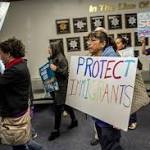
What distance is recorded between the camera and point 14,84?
11.1 ft

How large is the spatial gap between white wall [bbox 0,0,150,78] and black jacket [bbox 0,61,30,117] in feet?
11.4

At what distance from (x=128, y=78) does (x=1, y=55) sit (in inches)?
45.0

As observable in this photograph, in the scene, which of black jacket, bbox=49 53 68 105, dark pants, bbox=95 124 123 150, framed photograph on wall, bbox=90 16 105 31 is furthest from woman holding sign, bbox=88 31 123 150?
framed photograph on wall, bbox=90 16 105 31

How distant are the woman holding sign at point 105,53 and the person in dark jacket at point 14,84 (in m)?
0.65

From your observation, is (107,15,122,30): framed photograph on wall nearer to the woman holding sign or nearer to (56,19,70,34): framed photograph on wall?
(56,19,70,34): framed photograph on wall

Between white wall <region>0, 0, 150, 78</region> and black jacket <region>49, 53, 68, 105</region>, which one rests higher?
white wall <region>0, 0, 150, 78</region>

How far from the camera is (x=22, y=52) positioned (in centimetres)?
345

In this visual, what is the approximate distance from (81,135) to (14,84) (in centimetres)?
204

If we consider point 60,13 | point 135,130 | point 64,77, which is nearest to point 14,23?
point 60,13

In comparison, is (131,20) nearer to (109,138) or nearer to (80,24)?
(80,24)

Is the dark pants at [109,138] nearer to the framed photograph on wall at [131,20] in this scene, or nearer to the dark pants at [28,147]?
the dark pants at [28,147]

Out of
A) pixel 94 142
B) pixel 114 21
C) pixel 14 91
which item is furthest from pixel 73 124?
pixel 14 91

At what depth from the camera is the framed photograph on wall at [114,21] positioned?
22.1 ft

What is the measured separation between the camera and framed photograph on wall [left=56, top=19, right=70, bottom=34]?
22.3ft
